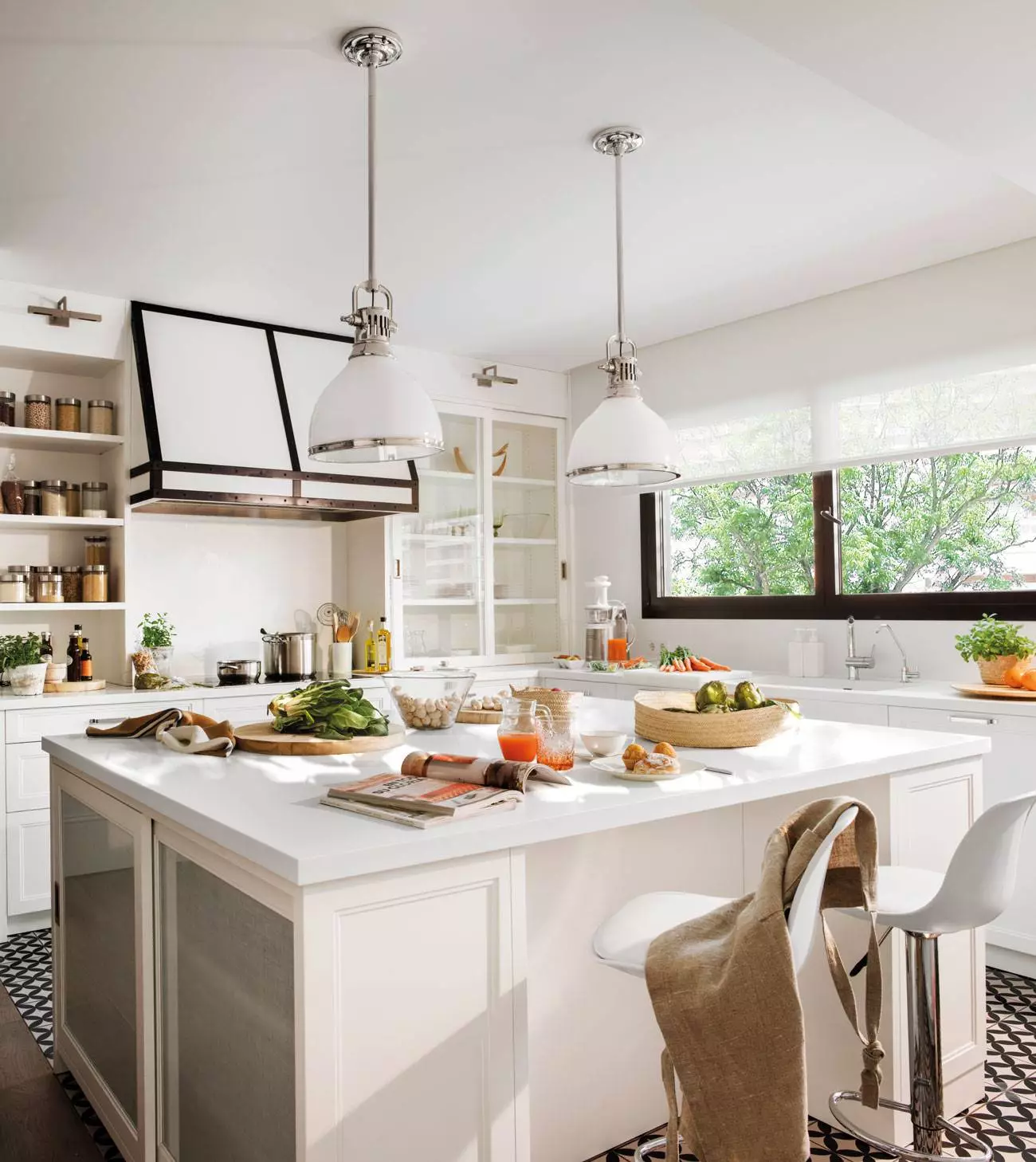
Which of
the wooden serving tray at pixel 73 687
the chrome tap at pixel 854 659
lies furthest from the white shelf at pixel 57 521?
the chrome tap at pixel 854 659

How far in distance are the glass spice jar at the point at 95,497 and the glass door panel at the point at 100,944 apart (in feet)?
6.52

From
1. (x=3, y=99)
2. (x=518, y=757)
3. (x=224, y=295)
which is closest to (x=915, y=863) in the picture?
(x=518, y=757)

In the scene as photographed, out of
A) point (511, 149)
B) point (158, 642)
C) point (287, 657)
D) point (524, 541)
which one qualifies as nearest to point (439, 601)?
point (524, 541)

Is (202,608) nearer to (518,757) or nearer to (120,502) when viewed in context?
(120,502)

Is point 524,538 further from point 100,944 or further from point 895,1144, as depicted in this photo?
point 895,1144

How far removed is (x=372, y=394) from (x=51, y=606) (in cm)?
242

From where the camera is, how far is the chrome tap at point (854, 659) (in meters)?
3.88

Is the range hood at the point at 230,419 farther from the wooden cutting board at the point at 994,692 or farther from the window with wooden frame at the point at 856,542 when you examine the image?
the wooden cutting board at the point at 994,692

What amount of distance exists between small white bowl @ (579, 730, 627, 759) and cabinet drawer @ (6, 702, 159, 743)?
2.10 meters

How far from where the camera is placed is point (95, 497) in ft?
13.6

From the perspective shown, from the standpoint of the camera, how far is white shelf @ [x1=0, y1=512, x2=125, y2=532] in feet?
12.6

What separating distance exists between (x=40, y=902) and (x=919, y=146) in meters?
3.86

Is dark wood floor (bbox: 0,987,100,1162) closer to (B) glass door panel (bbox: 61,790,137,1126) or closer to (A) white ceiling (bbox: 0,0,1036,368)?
(B) glass door panel (bbox: 61,790,137,1126)

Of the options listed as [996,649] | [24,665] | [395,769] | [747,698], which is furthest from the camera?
[24,665]
